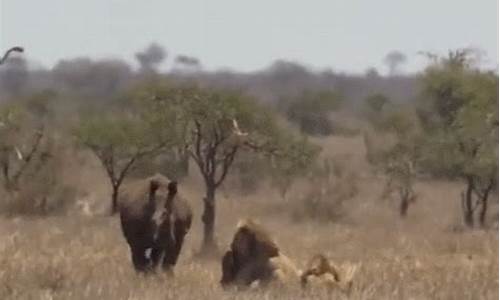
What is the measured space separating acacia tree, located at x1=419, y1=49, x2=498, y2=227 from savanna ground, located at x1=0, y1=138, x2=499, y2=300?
120 centimetres

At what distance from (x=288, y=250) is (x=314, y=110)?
A: 45.2 m

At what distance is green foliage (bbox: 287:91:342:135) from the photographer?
68.1 metres

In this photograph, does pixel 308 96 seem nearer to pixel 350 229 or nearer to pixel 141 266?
pixel 350 229

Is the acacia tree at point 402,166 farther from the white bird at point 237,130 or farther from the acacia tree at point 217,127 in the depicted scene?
the white bird at point 237,130

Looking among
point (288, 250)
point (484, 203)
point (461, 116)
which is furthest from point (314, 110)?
point (288, 250)

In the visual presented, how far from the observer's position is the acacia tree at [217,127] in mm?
29250

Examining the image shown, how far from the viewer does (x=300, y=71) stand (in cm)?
12812

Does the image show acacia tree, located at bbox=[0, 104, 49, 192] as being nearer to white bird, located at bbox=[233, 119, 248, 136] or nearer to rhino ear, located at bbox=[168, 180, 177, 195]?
white bird, located at bbox=[233, 119, 248, 136]

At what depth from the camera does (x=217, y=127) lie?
29.3m

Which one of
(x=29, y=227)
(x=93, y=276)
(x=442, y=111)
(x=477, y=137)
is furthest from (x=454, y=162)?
(x=93, y=276)

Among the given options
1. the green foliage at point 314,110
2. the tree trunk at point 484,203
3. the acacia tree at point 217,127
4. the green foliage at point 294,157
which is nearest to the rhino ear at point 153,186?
the acacia tree at point 217,127

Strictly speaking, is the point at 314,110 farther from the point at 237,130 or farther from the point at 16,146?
the point at 237,130

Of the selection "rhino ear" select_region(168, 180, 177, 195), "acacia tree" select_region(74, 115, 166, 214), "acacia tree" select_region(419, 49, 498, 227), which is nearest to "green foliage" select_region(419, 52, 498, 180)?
"acacia tree" select_region(419, 49, 498, 227)

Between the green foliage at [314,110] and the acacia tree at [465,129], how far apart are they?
21.8m
